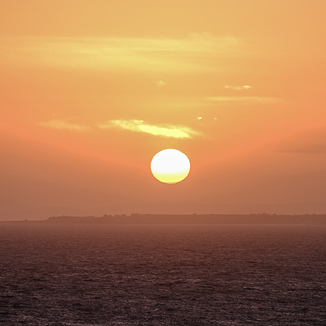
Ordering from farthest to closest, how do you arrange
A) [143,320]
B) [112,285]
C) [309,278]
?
[309,278] < [112,285] < [143,320]

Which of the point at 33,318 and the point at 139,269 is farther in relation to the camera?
the point at 139,269

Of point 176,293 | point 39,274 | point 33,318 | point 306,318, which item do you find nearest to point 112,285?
point 176,293

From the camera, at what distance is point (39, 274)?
87.6m

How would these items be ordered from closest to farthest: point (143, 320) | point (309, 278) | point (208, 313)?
1. point (143, 320)
2. point (208, 313)
3. point (309, 278)

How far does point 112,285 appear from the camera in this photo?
75.2 metres

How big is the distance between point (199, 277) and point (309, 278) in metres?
15.3

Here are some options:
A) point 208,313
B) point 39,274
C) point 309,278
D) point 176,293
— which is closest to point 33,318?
point 208,313

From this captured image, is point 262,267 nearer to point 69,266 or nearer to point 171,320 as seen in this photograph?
point 69,266

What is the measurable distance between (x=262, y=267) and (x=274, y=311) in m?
45.2

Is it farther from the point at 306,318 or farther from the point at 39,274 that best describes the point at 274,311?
the point at 39,274

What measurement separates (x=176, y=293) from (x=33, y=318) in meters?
20.6

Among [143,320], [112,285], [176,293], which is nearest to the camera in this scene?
[143,320]

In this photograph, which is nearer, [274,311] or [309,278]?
[274,311]

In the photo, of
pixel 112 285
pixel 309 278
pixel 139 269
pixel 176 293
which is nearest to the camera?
pixel 176 293
